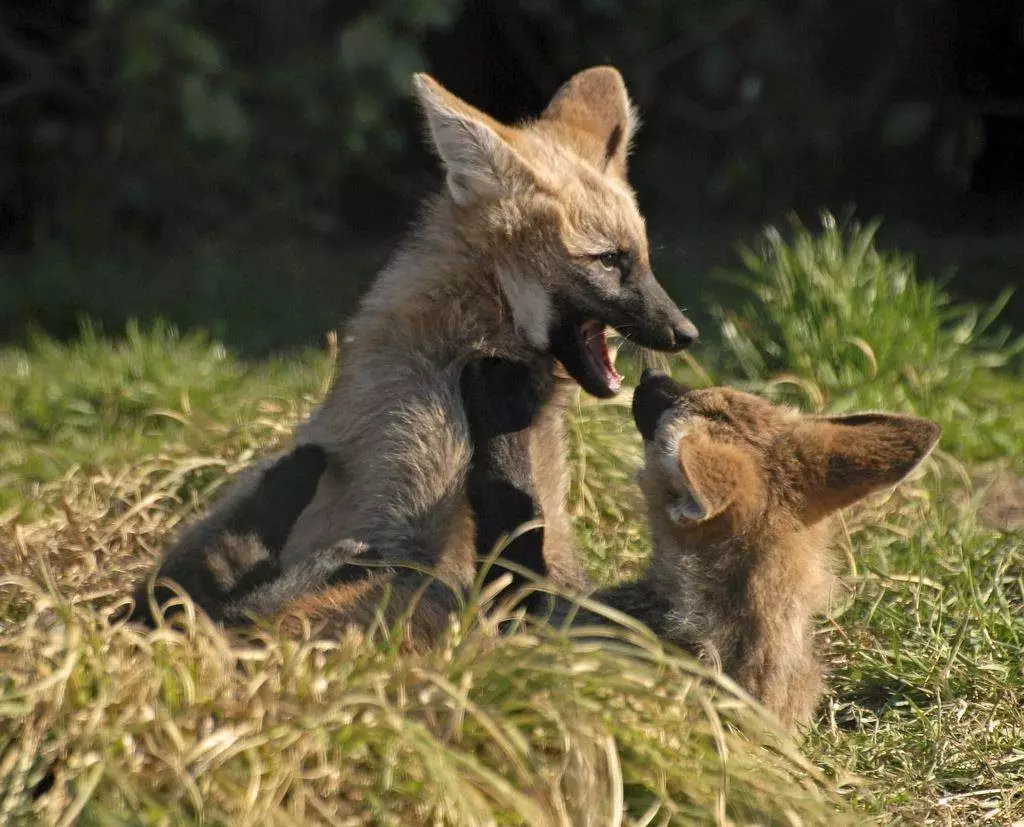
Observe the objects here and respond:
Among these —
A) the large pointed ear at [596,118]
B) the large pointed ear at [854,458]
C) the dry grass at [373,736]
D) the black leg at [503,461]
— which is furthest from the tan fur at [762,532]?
the large pointed ear at [596,118]

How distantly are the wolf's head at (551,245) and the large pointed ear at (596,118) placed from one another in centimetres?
36

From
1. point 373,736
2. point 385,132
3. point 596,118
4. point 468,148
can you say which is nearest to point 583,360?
point 468,148

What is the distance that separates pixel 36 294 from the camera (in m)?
8.70

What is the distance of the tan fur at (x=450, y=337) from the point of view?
3.93m

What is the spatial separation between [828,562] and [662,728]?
38.7 inches

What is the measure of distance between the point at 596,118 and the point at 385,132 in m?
4.95

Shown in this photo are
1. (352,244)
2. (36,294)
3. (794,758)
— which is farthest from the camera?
(352,244)

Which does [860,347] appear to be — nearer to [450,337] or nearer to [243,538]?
[450,337]

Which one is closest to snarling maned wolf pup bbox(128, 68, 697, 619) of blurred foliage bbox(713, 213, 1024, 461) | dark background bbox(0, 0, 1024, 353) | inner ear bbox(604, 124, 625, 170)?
inner ear bbox(604, 124, 625, 170)

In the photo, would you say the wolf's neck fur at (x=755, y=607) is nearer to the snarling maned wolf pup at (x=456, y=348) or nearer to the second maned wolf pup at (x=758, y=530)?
the second maned wolf pup at (x=758, y=530)

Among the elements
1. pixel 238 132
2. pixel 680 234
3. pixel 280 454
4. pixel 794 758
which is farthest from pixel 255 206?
pixel 794 758

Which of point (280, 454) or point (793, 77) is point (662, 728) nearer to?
point (280, 454)

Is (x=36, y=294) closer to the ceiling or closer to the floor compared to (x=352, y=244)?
closer to the ceiling

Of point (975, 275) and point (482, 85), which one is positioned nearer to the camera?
point (975, 275)
